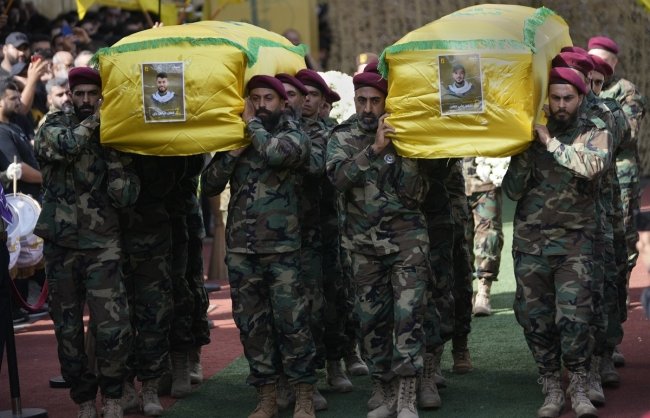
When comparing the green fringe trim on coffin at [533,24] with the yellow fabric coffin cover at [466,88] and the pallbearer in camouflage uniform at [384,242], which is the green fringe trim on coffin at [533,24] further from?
the pallbearer in camouflage uniform at [384,242]

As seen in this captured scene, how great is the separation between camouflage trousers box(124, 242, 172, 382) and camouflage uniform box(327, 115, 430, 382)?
4.12 feet

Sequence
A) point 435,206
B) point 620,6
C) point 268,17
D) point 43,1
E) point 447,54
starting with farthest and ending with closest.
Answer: point 620,6
point 268,17
point 43,1
point 435,206
point 447,54

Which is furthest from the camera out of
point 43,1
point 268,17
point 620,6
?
point 620,6

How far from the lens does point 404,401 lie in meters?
8.12

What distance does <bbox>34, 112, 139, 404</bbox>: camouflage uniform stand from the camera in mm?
8203

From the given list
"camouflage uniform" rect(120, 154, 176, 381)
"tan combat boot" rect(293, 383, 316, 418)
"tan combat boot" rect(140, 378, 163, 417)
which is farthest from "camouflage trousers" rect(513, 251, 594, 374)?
"tan combat boot" rect(140, 378, 163, 417)

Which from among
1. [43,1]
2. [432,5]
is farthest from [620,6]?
[43,1]

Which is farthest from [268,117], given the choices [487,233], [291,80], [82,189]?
[487,233]

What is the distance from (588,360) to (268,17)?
11.8 meters

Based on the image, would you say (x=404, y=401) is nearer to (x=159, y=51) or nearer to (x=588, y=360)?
(x=588, y=360)

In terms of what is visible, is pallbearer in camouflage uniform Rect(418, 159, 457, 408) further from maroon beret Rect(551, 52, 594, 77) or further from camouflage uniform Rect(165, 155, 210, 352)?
camouflage uniform Rect(165, 155, 210, 352)

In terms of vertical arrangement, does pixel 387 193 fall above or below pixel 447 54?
below

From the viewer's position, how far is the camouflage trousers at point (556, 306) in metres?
7.99

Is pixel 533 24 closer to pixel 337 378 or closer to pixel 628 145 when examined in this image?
pixel 628 145
